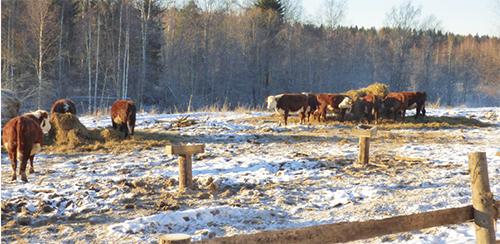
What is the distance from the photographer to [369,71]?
68.8 meters

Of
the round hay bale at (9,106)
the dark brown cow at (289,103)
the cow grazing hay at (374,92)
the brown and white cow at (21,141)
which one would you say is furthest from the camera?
the cow grazing hay at (374,92)

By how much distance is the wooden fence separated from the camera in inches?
131

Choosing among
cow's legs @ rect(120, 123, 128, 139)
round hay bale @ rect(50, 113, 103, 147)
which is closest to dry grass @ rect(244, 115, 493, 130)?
cow's legs @ rect(120, 123, 128, 139)

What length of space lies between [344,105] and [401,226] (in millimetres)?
16939

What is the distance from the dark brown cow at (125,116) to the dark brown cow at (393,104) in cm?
1052

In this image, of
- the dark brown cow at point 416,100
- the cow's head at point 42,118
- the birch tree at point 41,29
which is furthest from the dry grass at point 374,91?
the birch tree at point 41,29

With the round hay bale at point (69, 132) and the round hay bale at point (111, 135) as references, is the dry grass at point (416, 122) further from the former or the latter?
the round hay bale at point (69, 132)

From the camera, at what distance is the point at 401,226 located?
3.92m

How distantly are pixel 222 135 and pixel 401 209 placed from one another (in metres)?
9.16

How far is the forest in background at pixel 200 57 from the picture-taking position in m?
35.4

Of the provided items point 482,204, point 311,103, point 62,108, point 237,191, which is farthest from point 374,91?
point 482,204

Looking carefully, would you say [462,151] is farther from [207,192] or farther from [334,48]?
[334,48]

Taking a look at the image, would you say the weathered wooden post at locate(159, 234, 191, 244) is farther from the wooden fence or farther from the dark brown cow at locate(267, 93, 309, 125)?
the dark brown cow at locate(267, 93, 309, 125)

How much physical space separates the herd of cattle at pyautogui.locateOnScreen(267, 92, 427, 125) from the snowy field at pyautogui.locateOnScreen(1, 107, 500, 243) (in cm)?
530
